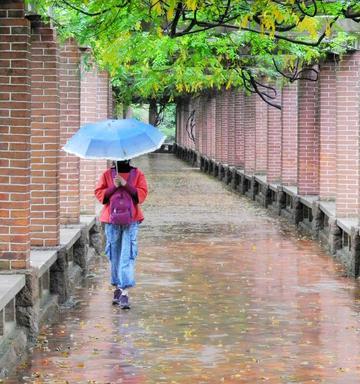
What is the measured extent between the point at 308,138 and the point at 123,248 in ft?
35.5

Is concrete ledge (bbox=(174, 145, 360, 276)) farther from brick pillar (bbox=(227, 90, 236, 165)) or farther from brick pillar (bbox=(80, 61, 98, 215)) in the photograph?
brick pillar (bbox=(80, 61, 98, 215))

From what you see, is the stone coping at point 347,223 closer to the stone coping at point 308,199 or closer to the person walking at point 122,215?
the stone coping at point 308,199

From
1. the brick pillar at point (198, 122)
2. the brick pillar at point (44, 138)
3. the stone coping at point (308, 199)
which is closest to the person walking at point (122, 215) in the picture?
the brick pillar at point (44, 138)

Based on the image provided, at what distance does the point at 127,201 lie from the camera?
12625 millimetres

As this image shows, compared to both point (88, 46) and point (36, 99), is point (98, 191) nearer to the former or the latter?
point (36, 99)

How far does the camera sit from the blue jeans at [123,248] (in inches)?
501

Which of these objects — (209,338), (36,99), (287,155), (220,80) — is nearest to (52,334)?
(209,338)

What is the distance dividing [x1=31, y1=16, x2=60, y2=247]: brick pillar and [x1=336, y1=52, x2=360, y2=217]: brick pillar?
6.52m

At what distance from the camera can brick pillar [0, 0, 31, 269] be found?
35.7 feet

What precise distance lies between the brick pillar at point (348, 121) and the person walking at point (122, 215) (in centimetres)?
627

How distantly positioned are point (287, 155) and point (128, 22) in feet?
46.7

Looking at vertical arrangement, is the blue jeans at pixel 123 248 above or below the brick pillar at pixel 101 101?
below

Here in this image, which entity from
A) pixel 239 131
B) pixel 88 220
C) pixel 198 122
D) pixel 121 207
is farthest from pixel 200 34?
pixel 198 122

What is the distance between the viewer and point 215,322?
39.4ft
